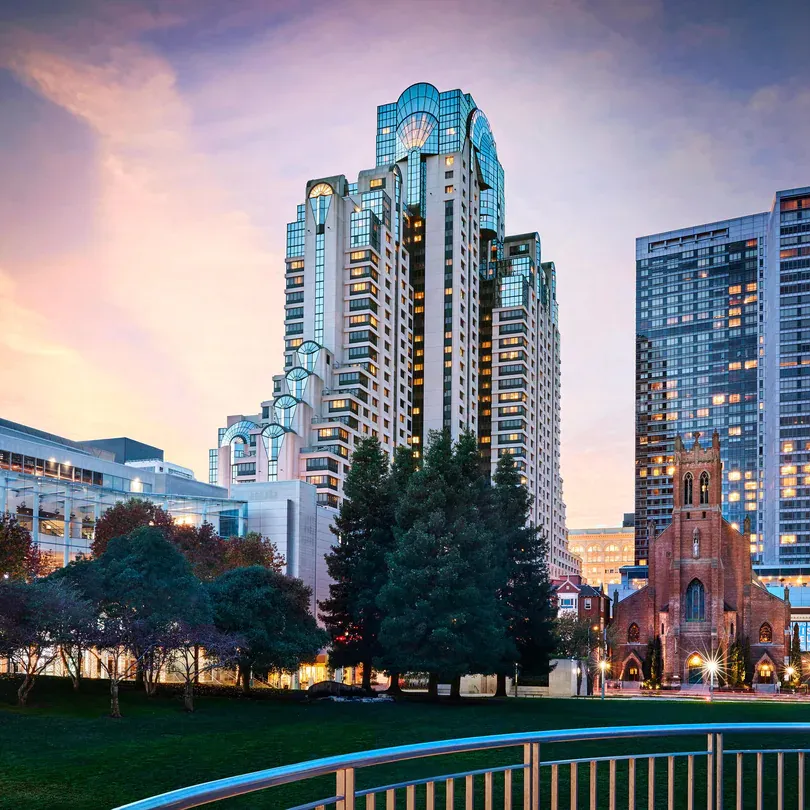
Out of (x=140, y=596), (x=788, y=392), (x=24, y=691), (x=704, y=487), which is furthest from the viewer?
(x=788, y=392)

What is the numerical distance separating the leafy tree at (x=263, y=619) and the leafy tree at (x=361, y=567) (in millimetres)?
5362

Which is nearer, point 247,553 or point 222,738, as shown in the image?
point 222,738

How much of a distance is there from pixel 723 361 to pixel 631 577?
179ft

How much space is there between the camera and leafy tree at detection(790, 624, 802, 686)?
85.0 meters

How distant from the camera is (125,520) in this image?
6200 cm

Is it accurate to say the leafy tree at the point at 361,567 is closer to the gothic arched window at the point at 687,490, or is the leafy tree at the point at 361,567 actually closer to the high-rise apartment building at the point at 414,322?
the gothic arched window at the point at 687,490

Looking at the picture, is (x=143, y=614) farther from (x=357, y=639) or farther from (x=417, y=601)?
(x=357, y=639)

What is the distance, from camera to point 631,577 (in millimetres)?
165000

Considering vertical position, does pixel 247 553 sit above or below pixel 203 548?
below

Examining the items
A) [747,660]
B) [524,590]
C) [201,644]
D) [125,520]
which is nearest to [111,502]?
A: [125,520]

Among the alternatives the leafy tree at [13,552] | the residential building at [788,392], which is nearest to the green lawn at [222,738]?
the leafy tree at [13,552]

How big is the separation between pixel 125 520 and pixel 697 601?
56043mm

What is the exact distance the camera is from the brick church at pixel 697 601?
289ft

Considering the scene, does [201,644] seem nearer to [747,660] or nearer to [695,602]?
[695,602]
